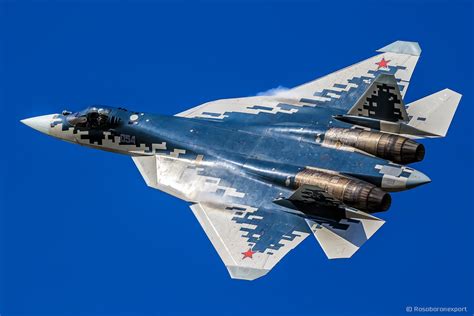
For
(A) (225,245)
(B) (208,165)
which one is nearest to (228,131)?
(B) (208,165)

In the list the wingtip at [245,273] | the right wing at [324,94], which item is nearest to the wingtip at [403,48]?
the right wing at [324,94]

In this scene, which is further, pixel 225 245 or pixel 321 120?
pixel 321 120

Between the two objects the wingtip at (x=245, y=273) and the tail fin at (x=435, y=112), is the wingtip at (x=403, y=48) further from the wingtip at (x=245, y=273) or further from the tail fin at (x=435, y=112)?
the wingtip at (x=245, y=273)

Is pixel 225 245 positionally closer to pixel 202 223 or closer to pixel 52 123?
pixel 202 223

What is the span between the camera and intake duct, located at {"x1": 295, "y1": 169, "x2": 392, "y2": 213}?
1919 inches

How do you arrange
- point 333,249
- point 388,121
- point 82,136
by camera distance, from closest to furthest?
1. point 333,249
2. point 388,121
3. point 82,136

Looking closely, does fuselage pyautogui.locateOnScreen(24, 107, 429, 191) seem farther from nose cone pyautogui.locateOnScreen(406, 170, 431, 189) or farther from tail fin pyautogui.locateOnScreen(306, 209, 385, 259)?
tail fin pyautogui.locateOnScreen(306, 209, 385, 259)

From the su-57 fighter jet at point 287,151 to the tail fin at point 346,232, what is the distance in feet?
0.11

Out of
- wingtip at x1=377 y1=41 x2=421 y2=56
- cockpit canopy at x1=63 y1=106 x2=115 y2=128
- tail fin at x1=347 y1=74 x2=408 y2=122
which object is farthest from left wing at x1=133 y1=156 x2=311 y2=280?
wingtip at x1=377 y1=41 x2=421 y2=56

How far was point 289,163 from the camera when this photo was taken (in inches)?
2016

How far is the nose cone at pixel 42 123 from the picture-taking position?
56.5 metres

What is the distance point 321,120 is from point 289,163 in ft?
8.78

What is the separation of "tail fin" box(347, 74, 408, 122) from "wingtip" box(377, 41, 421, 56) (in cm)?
380

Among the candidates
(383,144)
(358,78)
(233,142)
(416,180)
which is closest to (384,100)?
(383,144)
